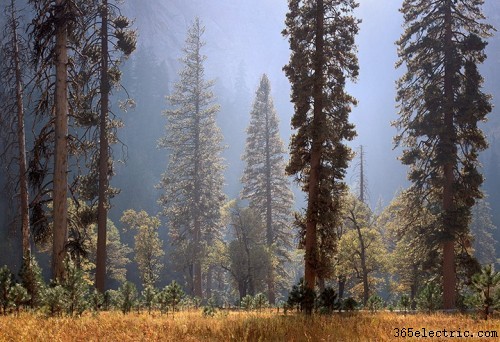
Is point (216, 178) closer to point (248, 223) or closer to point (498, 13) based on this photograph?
point (248, 223)

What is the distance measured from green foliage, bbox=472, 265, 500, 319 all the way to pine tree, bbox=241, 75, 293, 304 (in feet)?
80.2

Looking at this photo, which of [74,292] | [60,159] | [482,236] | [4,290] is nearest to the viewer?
[74,292]

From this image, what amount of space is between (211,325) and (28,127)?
6277 cm

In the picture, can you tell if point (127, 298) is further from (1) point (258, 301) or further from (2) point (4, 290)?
(1) point (258, 301)

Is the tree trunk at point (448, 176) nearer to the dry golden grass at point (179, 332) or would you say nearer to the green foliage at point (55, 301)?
the dry golden grass at point (179, 332)

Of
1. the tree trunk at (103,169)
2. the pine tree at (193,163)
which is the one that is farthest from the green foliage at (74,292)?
the pine tree at (193,163)

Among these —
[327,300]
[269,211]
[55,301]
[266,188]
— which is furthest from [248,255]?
[55,301]

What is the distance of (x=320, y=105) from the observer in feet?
47.5

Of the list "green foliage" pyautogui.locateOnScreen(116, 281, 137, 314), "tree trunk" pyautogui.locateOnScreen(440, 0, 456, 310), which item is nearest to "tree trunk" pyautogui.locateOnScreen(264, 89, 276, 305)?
"tree trunk" pyautogui.locateOnScreen(440, 0, 456, 310)

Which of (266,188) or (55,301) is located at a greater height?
(266,188)

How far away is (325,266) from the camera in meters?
13.8

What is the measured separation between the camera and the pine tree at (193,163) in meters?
32.5

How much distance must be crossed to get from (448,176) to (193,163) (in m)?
21.2

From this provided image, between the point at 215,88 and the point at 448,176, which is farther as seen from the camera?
the point at 215,88
